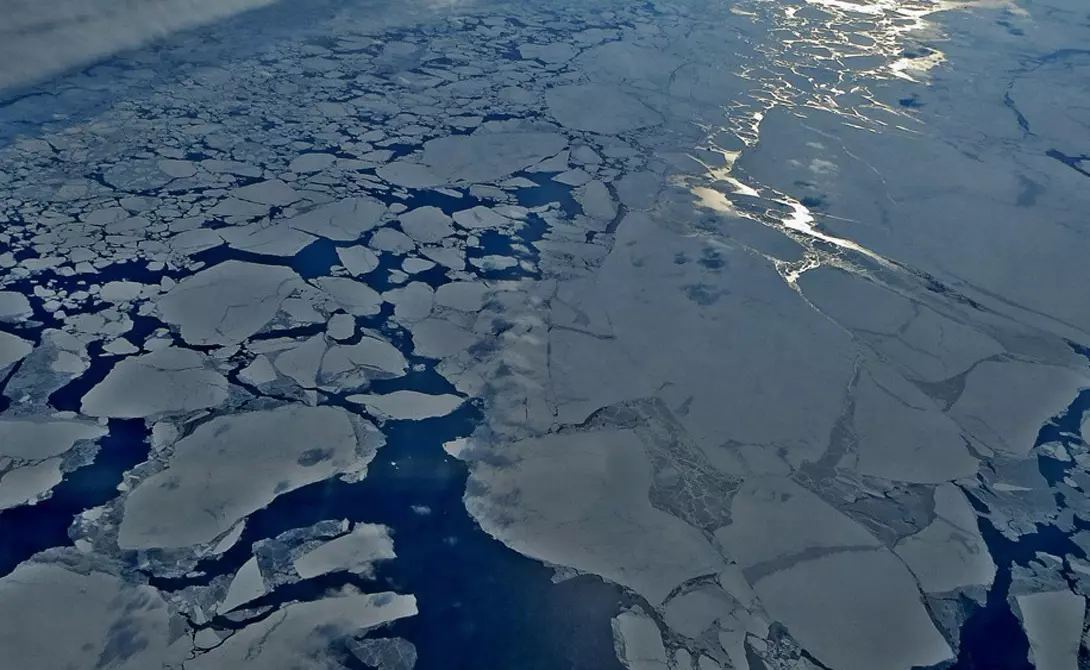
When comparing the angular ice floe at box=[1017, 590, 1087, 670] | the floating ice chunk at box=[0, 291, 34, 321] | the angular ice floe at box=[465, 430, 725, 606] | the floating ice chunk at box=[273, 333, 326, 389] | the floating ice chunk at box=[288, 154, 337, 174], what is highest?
the floating ice chunk at box=[288, 154, 337, 174]

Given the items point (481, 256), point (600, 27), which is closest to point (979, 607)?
point (481, 256)

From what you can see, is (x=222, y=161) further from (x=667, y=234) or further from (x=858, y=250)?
(x=858, y=250)

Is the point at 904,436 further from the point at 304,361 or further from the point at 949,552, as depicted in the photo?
the point at 304,361

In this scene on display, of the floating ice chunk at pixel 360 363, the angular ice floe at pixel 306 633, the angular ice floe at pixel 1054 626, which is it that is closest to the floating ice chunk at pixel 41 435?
the floating ice chunk at pixel 360 363

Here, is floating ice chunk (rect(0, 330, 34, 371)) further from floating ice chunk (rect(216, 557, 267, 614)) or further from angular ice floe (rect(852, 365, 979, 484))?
angular ice floe (rect(852, 365, 979, 484))

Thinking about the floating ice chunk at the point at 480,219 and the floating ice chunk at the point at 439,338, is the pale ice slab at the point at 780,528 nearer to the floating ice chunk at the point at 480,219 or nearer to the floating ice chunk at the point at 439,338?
the floating ice chunk at the point at 439,338

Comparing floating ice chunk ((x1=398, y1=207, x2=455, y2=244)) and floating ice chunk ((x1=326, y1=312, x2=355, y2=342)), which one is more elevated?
floating ice chunk ((x1=398, y1=207, x2=455, y2=244))

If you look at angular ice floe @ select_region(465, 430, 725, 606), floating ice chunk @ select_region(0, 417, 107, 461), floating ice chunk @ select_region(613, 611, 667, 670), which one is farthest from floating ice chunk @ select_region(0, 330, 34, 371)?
floating ice chunk @ select_region(613, 611, 667, 670)
